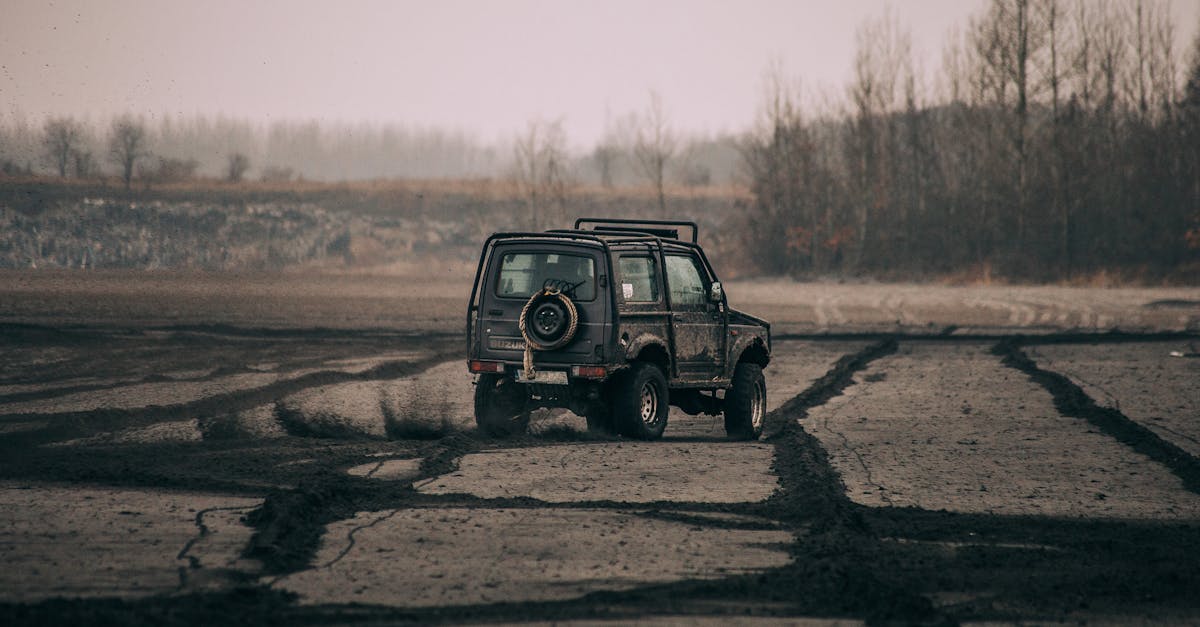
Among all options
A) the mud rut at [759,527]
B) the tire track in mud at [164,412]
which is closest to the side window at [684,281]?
the mud rut at [759,527]

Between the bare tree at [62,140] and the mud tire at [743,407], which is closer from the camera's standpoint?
the mud tire at [743,407]

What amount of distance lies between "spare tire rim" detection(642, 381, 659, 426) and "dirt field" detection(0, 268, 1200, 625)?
0.49m

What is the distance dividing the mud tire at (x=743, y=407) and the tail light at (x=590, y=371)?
2061 mm

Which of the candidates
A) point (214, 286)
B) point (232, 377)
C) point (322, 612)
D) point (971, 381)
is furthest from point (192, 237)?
point (322, 612)

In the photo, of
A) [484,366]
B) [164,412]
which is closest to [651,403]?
[484,366]

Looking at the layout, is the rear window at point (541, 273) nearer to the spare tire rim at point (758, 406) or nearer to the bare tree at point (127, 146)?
the spare tire rim at point (758, 406)

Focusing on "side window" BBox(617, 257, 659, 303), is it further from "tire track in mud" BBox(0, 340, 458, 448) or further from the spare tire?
"tire track in mud" BBox(0, 340, 458, 448)

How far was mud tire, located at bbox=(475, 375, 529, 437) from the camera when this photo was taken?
13070 millimetres

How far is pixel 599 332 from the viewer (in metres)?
12.3

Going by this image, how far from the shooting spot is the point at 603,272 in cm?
1238

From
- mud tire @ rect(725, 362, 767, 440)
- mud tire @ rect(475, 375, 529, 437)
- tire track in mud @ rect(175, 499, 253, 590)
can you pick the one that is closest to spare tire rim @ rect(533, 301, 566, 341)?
mud tire @ rect(475, 375, 529, 437)

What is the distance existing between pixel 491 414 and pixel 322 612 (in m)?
7.04

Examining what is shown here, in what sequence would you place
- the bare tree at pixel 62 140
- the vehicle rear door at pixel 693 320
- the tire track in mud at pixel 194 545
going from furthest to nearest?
the bare tree at pixel 62 140, the vehicle rear door at pixel 693 320, the tire track in mud at pixel 194 545

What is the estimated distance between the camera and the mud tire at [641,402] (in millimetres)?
12516
